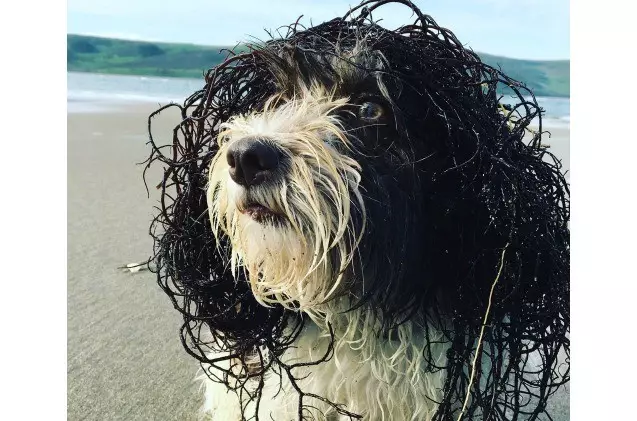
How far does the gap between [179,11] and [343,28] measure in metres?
0.70

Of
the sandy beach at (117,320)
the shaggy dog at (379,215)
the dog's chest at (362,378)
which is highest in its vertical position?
the shaggy dog at (379,215)

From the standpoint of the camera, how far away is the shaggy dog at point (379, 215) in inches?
55.2

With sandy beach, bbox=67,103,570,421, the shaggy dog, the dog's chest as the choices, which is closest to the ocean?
sandy beach, bbox=67,103,570,421

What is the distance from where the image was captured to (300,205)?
1352mm

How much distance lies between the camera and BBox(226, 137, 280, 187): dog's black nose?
129cm

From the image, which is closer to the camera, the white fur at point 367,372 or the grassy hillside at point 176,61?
the white fur at point 367,372

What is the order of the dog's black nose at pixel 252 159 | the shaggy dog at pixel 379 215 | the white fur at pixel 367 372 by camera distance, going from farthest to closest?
1. the white fur at pixel 367 372
2. the shaggy dog at pixel 379 215
3. the dog's black nose at pixel 252 159
